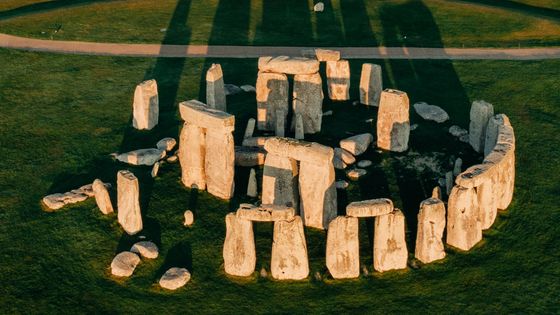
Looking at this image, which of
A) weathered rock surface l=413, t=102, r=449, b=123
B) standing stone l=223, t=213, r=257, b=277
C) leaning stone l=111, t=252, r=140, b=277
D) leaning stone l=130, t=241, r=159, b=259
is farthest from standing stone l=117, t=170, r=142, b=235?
weathered rock surface l=413, t=102, r=449, b=123

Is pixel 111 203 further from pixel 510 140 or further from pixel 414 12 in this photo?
pixel 414 12

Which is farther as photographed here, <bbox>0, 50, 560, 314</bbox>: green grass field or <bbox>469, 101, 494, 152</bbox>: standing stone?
<bbox>469, 101, 494, 152</bbox>: standing stone

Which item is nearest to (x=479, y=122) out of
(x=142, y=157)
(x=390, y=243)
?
(x=390, y=243)

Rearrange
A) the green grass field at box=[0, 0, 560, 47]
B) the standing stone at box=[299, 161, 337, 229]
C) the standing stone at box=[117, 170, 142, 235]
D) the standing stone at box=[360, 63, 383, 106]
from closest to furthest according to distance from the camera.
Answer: the standing stone at box=[299, 161, 337, 229] → the standing stone at box=[117, 170, 142, 235] → the standing stone at box=[360, 63, 383, 106] → the green grass field at box=[0, 0, 560, 47]

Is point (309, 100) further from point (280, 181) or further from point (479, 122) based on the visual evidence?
point (280, 181)

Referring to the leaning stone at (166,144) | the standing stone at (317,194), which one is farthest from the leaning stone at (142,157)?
the standing stone at (317,194)

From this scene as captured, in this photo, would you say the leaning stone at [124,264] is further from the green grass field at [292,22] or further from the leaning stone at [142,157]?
the green grass field at [292,22]

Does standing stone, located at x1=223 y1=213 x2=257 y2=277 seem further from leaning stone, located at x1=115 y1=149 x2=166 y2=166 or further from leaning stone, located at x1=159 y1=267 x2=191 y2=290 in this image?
leaning stone, located at x1=115 y1=149 x2=166 y2=166

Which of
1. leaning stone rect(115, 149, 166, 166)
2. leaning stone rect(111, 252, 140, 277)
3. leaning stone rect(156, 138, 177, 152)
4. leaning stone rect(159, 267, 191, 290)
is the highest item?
leaning stone rect(156, 138, 177, 152)
